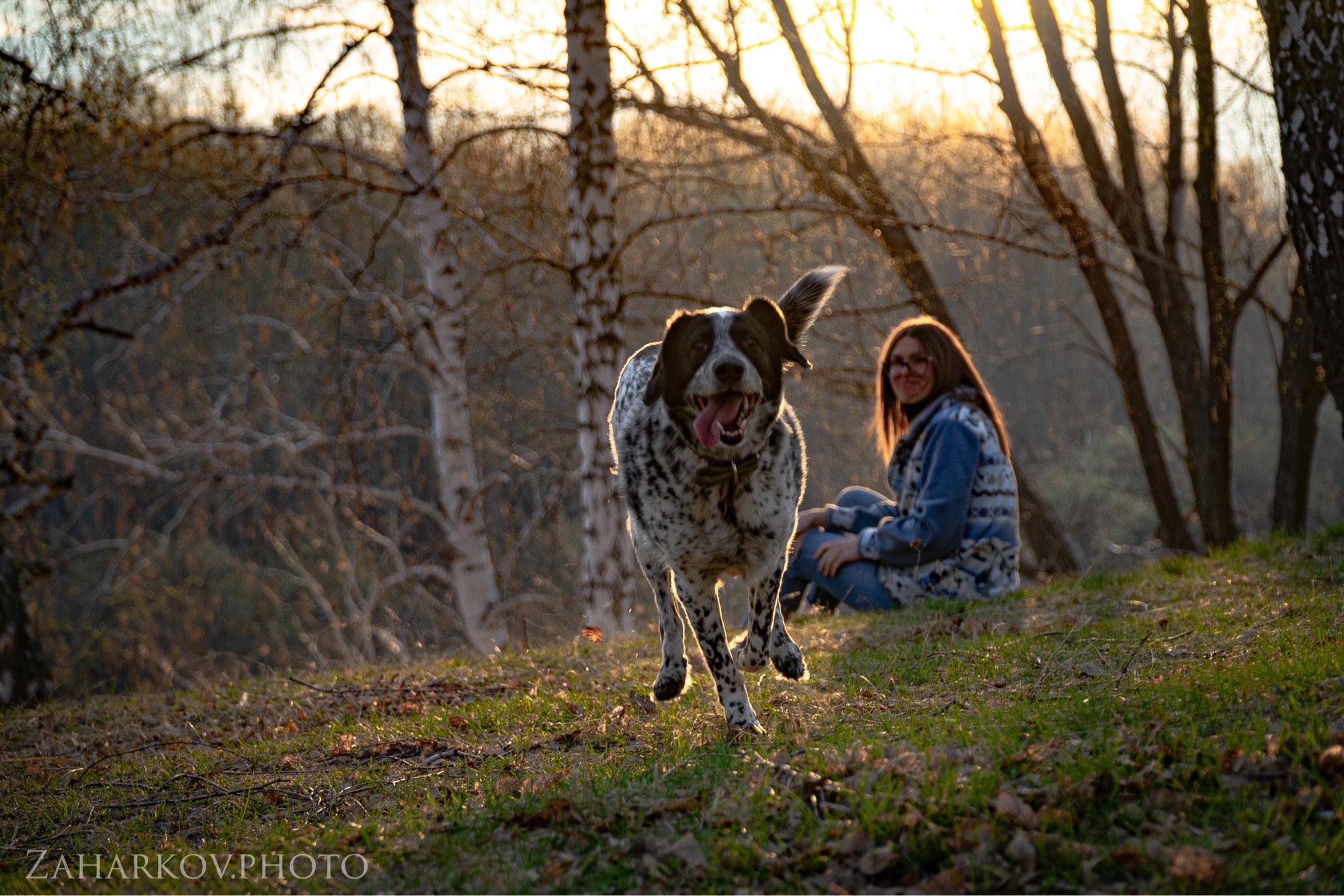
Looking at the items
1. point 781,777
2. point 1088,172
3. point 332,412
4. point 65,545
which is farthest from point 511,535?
point 65,545

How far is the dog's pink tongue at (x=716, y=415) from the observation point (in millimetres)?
3562

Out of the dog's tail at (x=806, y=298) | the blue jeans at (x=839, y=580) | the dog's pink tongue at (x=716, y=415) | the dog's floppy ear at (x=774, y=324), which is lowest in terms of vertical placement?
the blue jeans at (x=839, y=580)

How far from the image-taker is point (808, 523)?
272 inches

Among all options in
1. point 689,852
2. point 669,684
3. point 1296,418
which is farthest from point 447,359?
point 1296,418

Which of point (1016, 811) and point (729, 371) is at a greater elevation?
point (729, 371)

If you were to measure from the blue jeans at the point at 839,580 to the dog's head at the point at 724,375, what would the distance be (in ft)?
9.51

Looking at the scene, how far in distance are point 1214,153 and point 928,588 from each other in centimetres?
538

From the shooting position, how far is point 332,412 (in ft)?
51.9

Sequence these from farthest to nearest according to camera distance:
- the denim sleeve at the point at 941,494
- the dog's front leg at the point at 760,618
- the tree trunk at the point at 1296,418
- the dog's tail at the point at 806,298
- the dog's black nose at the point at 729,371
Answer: the tree trunk at the point at 1296,418
the denim sleeve at the point at 941,494
the dog's tail at the point at 806,298
the dog's front leg at the point at 760,618
the dog's black nose at the point at 729,371

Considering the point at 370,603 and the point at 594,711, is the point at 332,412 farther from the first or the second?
the point at 594,711

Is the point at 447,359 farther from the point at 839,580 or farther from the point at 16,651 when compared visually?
the point at 839,580

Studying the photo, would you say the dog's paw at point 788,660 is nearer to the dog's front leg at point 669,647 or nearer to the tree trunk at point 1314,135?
the dog's front leg at point 669,647

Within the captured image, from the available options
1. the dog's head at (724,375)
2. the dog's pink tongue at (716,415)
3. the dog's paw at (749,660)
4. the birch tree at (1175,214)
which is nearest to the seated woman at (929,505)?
the dog's paw at (749,660)

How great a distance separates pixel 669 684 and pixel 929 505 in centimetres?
231
